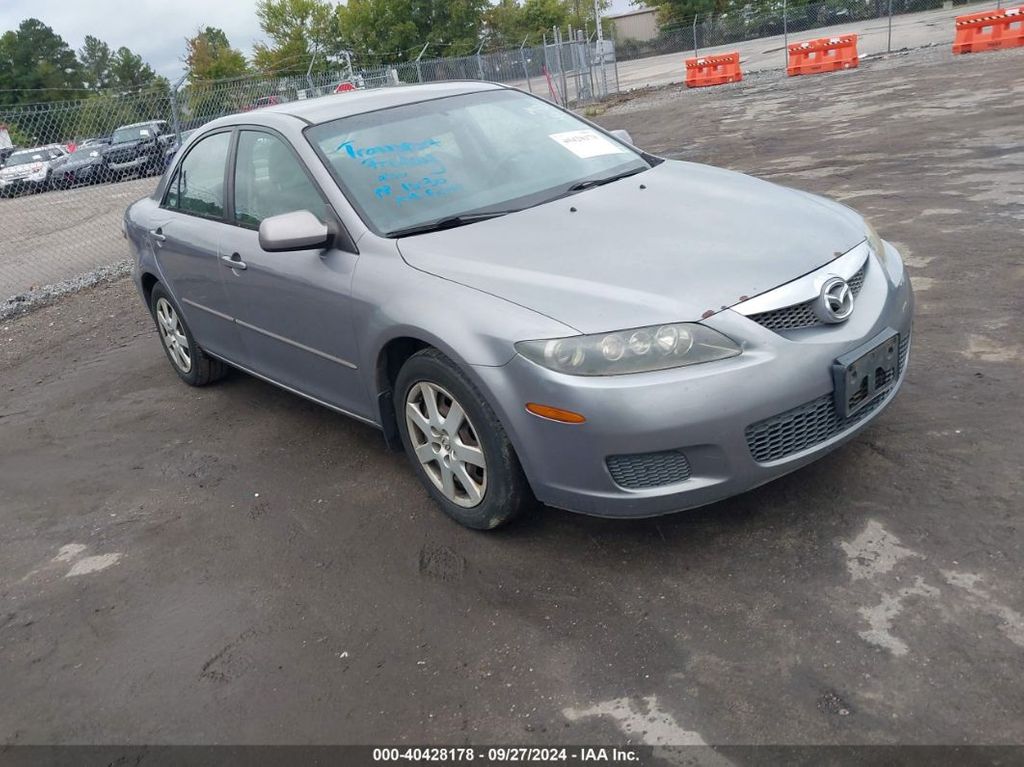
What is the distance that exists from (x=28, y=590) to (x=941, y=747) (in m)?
3.47

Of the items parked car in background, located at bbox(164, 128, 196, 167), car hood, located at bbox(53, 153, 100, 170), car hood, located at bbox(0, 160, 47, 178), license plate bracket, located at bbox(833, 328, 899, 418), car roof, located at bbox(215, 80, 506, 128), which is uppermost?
car roof, located at bbox(215, 80, 506, 128)

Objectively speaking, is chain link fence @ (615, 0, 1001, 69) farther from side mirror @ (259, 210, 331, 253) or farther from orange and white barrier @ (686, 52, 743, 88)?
side mirror @ (259, 210, 331, 253)

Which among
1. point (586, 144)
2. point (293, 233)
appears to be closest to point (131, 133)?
point (586, 144)

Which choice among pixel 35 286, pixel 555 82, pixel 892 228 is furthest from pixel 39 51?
pixel 892 228

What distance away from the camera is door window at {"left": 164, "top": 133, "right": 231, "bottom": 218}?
502cm

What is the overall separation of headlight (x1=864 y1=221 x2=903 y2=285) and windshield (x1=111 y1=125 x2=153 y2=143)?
471 inches

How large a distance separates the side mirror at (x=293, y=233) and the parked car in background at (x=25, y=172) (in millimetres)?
15635

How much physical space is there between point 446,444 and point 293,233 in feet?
3.51

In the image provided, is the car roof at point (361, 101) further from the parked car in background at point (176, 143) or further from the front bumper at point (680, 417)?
the parked car in background at point (176, 143)

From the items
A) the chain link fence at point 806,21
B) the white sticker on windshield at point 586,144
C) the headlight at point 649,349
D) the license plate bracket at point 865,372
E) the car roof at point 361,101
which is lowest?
the chain link fence at point 806,21

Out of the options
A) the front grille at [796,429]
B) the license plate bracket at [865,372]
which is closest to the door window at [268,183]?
the front grille at [796,429]

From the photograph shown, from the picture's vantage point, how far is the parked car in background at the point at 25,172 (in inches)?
720

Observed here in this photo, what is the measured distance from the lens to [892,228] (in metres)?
7.04

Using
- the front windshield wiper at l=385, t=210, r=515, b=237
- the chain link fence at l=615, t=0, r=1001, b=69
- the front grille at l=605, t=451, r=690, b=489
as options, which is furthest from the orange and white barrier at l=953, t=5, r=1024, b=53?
the front grille at l=605, t=451, r=690, b=489
